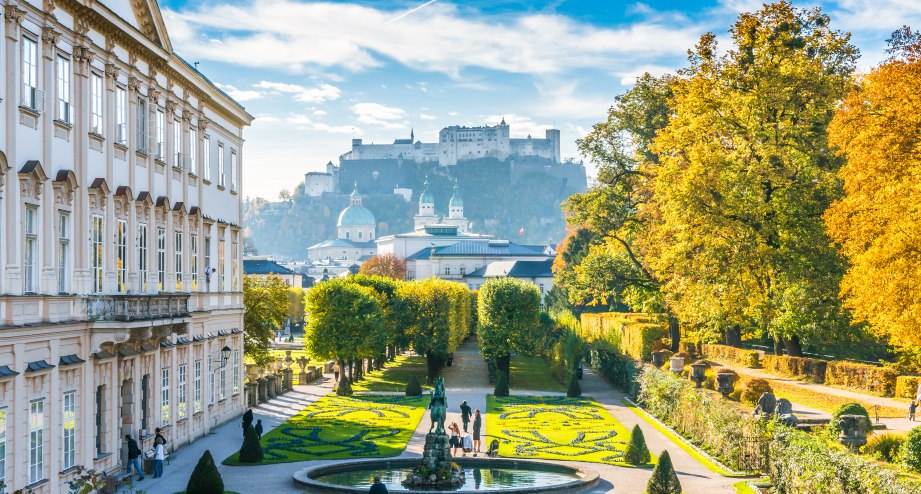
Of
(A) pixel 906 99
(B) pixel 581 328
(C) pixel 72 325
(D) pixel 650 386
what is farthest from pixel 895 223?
(B) pixel 581 328

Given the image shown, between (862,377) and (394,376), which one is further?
(394,376)

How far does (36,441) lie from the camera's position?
25.1m

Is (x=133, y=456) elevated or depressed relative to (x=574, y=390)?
elevated

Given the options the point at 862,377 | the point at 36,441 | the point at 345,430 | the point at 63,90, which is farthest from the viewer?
the point at 345,430

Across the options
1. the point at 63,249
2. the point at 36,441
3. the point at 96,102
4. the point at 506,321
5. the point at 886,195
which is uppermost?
the point at 96,102

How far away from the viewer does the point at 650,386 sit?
1852 inches

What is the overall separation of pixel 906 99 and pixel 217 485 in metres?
23.7

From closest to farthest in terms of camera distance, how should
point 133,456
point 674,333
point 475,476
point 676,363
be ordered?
point 133,456
point 475,476
point 676,363
point 674,333

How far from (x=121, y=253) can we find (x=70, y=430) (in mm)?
5999

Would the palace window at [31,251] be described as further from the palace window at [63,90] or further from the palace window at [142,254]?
the palace window at [142,254]

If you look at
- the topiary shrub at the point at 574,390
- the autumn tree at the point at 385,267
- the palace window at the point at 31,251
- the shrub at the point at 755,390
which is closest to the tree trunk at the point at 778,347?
the shrub at the point at 755,390

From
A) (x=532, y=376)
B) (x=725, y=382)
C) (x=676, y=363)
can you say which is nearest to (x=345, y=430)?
(x=725, y=382)

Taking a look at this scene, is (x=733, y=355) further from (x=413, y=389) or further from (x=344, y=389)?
(x=344, y=389)

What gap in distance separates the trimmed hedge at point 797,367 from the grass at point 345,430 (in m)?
15.8
